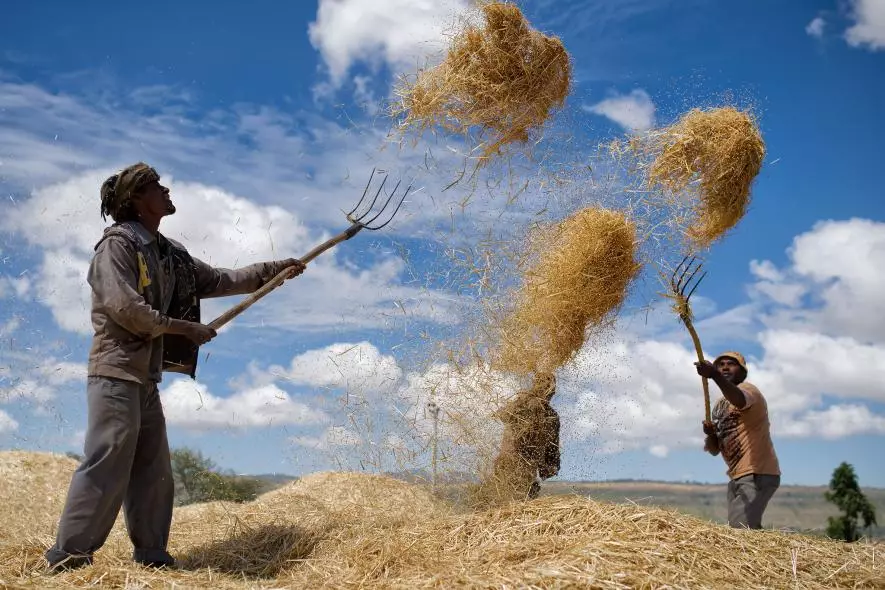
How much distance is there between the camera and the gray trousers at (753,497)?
527cm

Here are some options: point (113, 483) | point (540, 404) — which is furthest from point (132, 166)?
point (540, 404)

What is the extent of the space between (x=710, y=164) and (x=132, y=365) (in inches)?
151

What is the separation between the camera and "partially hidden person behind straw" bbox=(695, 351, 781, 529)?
5243 millimetres

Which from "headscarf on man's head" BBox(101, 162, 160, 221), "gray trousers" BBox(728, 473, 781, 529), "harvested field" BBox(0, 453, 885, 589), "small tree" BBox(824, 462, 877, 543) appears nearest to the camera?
"harvested field" BBox(0, 453, 885, 589)

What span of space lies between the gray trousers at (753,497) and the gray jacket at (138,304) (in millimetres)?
3701

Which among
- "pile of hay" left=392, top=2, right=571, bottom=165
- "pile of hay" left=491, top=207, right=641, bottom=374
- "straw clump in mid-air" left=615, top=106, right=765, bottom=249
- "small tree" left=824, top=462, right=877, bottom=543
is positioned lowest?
"small tree" left=824, top=462, right=877, bottom=543

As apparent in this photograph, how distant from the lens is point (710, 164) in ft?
17.4

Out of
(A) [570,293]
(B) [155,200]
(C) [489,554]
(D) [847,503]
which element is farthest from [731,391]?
(D) [847,503]

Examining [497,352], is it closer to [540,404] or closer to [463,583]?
[540,404]

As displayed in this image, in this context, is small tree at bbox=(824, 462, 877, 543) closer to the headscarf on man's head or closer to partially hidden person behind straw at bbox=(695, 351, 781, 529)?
partially hidden person behind straw at bbox=(695, 351, 781, 529)

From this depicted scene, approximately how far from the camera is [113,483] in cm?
420

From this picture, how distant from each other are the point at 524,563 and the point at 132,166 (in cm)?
315

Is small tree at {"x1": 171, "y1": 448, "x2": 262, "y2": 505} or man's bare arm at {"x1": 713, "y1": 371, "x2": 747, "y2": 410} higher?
man's bare arm at {"x1": 713, "y1": 371, "x2": 747, "y2": 410}

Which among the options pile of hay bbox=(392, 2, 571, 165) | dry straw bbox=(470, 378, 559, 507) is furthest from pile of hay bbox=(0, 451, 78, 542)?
pile of hay bbox=(392, 2, 571, 165)
